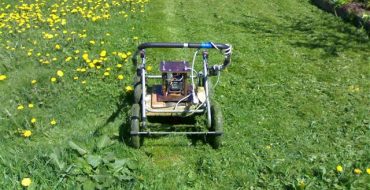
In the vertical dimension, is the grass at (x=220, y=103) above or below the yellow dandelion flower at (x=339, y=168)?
below

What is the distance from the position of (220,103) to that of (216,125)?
136 cm

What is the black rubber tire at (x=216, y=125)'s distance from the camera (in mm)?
4172

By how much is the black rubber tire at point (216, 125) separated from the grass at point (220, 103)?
91 mm

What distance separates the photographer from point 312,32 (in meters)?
8.30

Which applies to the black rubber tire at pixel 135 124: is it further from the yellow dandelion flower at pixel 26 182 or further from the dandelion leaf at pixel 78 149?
the yellow dandelion flower at pixel 26 182

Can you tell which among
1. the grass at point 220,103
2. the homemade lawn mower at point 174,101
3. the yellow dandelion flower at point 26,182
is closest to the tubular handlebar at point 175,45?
the homemade lawn mower at point 174,101

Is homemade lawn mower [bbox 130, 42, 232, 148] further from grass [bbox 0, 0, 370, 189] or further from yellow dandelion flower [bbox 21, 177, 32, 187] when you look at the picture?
yellow dandelion flower [bbox 21, 177, 32, 187]

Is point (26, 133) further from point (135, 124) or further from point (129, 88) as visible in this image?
point (129, 88)

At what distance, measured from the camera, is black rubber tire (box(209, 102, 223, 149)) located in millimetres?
4172

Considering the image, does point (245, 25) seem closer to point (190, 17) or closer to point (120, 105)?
point (190, 17)

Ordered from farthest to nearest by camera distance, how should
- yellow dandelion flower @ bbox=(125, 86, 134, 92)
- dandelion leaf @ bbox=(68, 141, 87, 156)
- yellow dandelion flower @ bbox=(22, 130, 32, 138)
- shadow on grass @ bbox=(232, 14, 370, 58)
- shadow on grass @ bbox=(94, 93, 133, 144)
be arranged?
shadow on grass @ bbox=(232, 14, 370, 58), yellow dandelion flower @ bbox=(125, 86, 134, 92), shadow on grass @ bbox=(94, 93, 133, 144), yellow dandelion flower @ bbox=(22, 130, 32, 138), dandelion leaf @ bbox=(68, 141, 87, 156)

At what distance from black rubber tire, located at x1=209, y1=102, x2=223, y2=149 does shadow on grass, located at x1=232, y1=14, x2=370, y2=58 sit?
3.63 m

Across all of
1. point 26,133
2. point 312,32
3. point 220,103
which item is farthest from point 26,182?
point 312,32

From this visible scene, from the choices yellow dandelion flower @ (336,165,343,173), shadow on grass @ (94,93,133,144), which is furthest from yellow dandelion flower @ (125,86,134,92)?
yellow dandelion flower @ (336,165,343,173)
